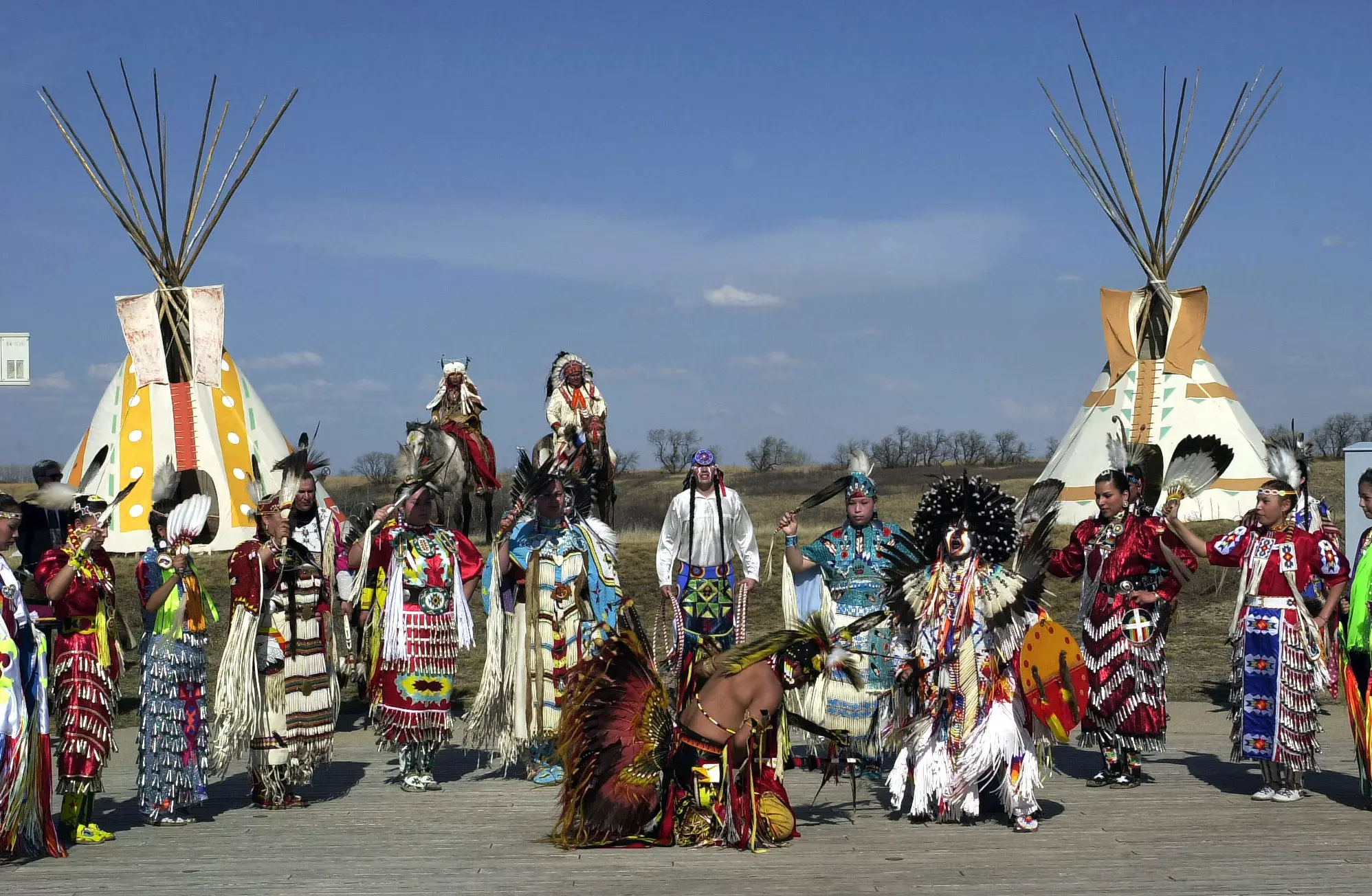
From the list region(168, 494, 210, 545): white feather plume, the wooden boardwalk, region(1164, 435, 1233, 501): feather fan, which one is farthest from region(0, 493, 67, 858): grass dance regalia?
region(1164, 435, 1233, 501): feather fan

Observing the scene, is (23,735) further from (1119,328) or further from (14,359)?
(1119,328)

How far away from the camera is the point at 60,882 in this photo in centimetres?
560

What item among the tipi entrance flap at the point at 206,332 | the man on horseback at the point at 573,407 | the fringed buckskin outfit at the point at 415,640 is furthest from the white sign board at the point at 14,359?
the fringed buckskin outfit at the point at 415,640

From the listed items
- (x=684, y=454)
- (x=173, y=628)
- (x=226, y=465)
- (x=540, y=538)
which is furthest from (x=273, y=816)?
(x=684, y=454)

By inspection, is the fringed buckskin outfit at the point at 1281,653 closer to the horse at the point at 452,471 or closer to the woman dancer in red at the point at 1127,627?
the woman dancer in red at the point at 1127,627

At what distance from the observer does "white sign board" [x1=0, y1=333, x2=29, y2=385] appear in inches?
480

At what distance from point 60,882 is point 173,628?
144 centimetres

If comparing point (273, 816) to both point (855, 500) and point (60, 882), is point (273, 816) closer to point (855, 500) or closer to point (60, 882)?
point (60, 882)

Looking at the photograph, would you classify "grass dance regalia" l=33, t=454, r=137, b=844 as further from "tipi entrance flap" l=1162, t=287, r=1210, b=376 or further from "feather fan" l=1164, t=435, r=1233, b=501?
"tipi entrance flap" l=1162, t=287, r=1210, b=376

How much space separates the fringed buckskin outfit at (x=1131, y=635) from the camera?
7395mm

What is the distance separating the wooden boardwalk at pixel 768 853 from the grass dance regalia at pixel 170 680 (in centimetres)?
23

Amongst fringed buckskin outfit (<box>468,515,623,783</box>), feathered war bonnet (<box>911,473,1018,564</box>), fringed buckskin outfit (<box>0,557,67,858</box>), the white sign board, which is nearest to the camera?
fringed buckskin outfit (<box>0,557,67,858</box>)

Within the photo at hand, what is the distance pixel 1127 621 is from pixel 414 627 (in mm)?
3877

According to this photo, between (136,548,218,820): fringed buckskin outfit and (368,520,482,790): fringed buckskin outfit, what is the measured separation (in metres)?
1.03
